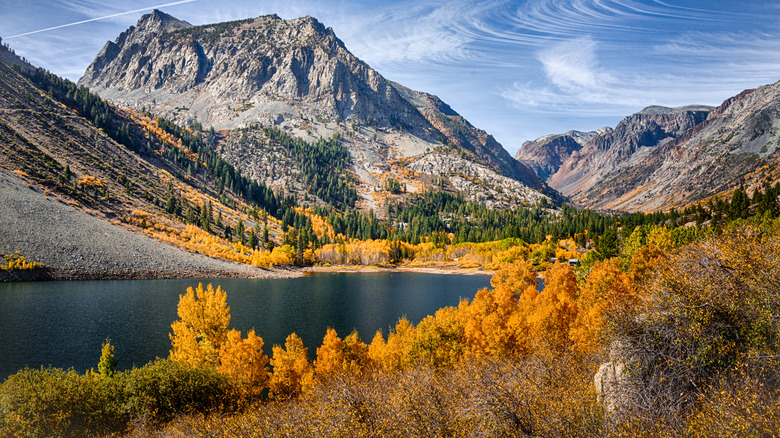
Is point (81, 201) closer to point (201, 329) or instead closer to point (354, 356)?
point (201, 329)

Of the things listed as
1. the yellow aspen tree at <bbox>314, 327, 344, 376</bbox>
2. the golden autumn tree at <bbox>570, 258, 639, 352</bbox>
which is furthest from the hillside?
the golden autumn tree at <bbox>570, 258, 639, 352</bbox>

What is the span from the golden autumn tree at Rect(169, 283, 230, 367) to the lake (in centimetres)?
1074

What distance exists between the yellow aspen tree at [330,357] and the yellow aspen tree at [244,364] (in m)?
5.45

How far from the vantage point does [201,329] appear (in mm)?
39406

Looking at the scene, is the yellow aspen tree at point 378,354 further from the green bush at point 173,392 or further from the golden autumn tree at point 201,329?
the golden autumn tree at point 201,329

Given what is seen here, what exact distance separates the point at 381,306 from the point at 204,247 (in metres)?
90.1

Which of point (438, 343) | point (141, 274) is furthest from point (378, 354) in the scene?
point (141, 274)

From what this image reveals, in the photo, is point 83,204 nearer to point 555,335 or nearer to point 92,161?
point 92,161

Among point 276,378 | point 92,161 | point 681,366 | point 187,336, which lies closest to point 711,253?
point 681,366

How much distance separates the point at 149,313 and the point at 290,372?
1854 inches

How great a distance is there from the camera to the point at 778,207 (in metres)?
85.3

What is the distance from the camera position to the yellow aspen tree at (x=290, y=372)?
35062mm

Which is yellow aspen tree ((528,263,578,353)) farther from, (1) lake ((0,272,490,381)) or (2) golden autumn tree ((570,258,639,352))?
(1) lake ((0,272,490,381))

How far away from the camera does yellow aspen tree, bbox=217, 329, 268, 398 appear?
34128 mm
